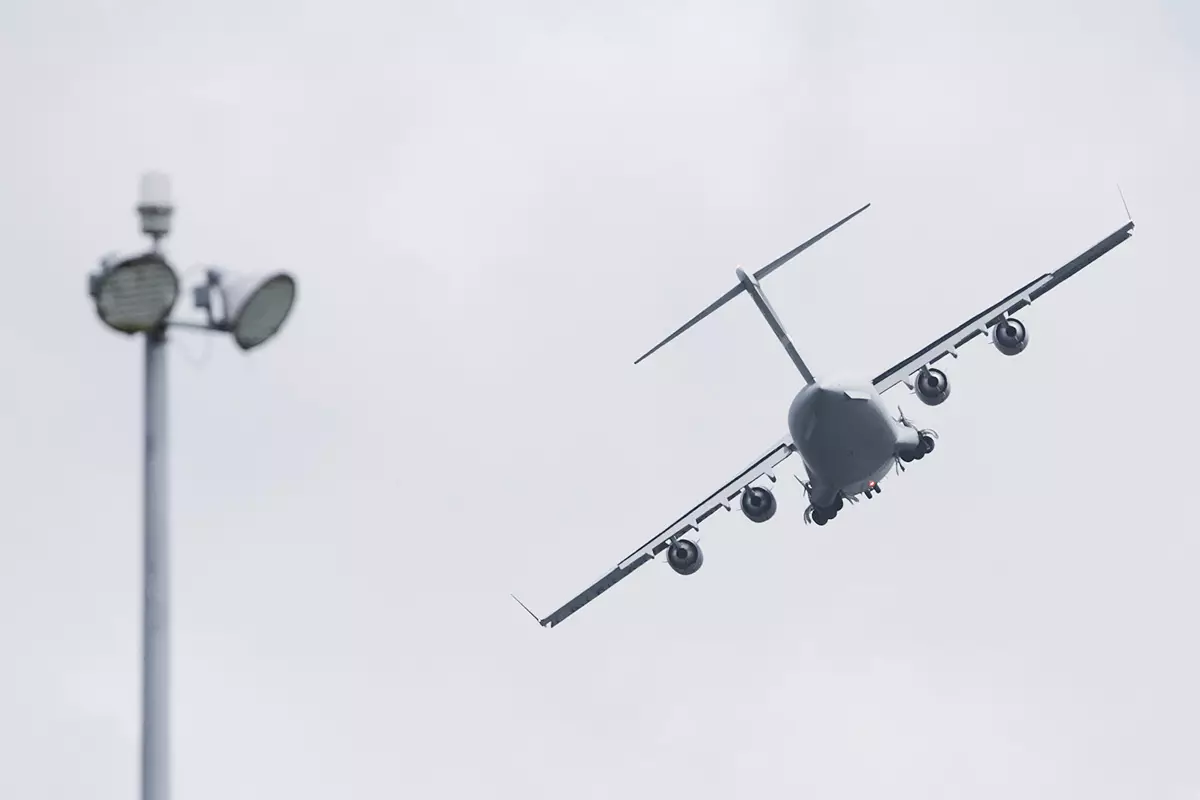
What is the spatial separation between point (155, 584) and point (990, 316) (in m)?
56.0

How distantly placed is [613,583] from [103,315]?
61637 mm

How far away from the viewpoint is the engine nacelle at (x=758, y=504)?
236 ft

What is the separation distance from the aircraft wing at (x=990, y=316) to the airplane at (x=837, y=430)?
0.10ft

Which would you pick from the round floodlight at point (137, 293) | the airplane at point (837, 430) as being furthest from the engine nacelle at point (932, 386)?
the round floodlight at point (137, 293)

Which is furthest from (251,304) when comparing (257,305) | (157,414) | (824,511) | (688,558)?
(688,558)

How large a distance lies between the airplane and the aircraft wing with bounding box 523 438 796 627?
0.11 ft

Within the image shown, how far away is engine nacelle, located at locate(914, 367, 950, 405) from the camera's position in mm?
68562

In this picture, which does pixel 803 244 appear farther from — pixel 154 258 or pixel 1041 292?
pixel 154 258

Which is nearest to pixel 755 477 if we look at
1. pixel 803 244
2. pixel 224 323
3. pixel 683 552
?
pixel 683 552

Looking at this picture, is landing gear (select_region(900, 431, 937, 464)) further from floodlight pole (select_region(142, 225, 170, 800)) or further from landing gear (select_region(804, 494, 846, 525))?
floodlight pole (select_region(142, 225, 170, 800))

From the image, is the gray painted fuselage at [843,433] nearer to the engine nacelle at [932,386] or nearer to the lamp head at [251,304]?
the engine nacelle at [932,386]

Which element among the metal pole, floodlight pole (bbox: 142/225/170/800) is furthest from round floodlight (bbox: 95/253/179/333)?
the metal pole

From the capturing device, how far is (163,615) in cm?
1733

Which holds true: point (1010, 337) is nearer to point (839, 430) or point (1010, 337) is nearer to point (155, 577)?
point (839, 430)
